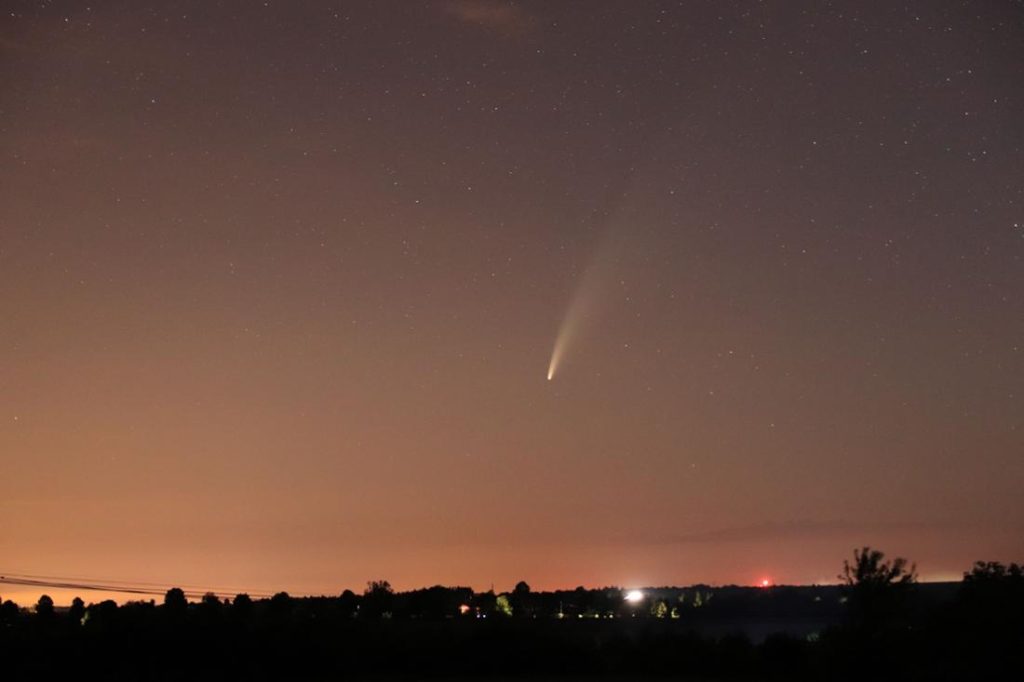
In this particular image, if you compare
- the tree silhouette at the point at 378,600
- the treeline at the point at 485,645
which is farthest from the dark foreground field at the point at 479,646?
the tree silhouette at the point at 378,600

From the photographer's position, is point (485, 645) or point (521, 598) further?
point (521, 598)

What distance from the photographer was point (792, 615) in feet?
639

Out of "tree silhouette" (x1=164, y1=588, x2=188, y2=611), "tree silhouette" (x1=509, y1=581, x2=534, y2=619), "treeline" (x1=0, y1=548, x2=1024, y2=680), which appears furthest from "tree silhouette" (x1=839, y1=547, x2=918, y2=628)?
"tree silhouette" (x1=509, y1=581, x2=534, y2=619)

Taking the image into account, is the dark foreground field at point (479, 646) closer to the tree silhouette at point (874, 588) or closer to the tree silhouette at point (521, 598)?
the tree silhouette at point (874, 588)

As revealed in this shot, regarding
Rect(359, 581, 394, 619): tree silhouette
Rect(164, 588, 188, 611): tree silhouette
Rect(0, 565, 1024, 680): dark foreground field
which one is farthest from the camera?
Rect(359, 581, 394, 619): tree silhouette

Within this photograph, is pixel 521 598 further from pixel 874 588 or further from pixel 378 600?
pixel 874 588

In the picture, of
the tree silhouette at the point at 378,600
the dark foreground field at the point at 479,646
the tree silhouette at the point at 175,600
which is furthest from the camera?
the tree silhouette at the point at 378,600

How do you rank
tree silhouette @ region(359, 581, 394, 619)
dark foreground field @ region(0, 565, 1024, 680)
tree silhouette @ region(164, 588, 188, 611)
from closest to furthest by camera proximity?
dark foreground field @ region(0, 565, 1024, 680) < tree silhouette @ region(164, 588, 188, 611) < tree silhouette @ region(359, 581, 394, 619)

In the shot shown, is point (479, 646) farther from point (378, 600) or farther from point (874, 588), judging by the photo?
point (378, 600)

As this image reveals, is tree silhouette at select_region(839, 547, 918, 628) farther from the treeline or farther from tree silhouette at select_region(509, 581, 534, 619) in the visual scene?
tree silhouette at select_region(509, 581, 534, 619)

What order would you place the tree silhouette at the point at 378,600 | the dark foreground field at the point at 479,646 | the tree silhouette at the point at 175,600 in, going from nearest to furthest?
1. the dark foreground field at the point at 479,646
2. the tree silhouette at the point at 175,600
3. the tree silhouette at the point at 378,600

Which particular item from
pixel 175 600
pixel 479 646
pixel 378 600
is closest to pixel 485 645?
pixel 479 646

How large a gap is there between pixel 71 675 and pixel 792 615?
6166 inches

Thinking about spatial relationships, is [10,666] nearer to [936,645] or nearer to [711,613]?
[936,645]
